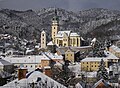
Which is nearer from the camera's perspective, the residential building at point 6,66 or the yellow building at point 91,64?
the residential building at point 6,66

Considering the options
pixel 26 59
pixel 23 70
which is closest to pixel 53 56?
pixel 26 59

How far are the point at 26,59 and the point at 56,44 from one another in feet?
93.4

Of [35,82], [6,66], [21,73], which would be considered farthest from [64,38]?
[35,82]

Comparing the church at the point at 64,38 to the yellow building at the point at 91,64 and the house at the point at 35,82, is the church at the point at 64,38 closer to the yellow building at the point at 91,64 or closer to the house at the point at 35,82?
the yellow building at the point at 91,64

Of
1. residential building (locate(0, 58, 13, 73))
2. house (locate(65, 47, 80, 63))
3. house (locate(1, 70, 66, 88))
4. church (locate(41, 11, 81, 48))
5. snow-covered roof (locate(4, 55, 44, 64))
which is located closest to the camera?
house (locate(1, 70, 66, 88))

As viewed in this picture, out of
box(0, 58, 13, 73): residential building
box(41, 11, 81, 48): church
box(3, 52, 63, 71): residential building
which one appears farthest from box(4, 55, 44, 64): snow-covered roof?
box(41, 11, 81, 48): church

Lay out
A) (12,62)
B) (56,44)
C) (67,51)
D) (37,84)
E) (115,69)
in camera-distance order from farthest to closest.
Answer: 1. (56,44)
2. (67,51)
3. (12,62)
4. (115,69)
5. (37,84)

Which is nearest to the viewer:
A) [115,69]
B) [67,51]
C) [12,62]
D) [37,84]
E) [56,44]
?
[37,84]

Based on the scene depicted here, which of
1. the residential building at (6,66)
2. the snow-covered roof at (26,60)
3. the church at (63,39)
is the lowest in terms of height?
the residential building at (6,66)

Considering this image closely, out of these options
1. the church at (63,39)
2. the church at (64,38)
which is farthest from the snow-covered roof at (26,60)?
the church at (64,38)

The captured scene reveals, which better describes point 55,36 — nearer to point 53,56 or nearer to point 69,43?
point 69,43

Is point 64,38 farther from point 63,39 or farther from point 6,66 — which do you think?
point 6,66

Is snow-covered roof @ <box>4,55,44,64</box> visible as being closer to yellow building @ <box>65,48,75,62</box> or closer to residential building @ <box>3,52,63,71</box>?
residential building @ <box>3,52,63,71</box>

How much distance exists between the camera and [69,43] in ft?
347
